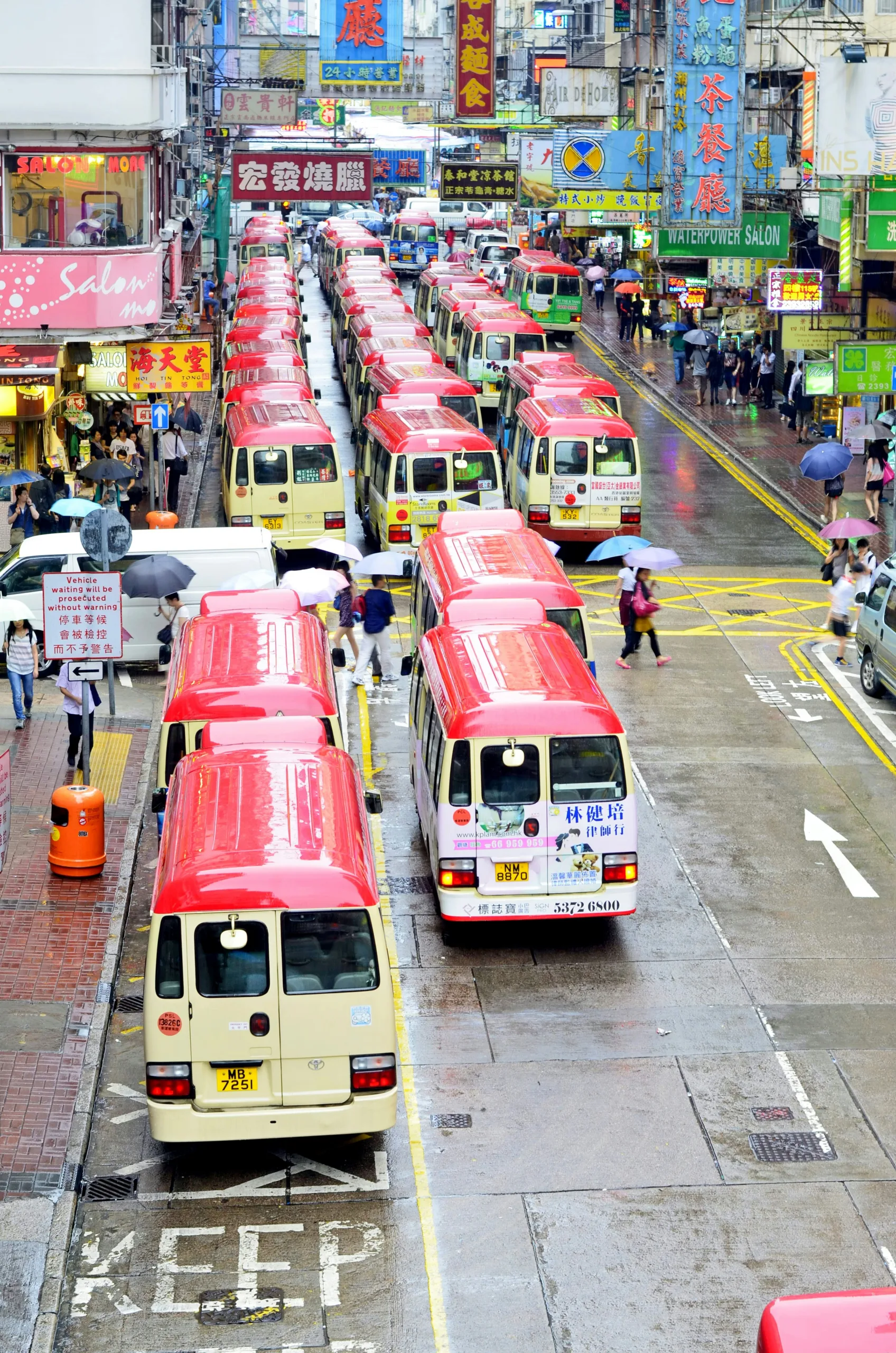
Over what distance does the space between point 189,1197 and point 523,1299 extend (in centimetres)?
246

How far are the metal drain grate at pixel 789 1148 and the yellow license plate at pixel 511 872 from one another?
352cm

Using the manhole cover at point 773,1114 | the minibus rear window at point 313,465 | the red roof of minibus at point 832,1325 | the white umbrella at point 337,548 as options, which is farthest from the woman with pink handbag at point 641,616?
the red roof of minibus at point 832,1325

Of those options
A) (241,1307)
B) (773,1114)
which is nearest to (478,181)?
(773,1114)

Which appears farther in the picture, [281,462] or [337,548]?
[281,462]

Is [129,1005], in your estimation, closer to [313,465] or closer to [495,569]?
[495,569]

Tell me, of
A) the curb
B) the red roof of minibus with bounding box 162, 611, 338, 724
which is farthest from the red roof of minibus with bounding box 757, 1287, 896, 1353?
the curb

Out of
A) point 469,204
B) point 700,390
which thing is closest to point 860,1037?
point 700,390

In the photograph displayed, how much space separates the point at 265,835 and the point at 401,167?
79.4 meters

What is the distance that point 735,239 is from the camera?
39.0 m

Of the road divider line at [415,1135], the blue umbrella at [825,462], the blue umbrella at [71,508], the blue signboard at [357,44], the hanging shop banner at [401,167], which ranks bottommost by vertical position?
the road divider line at [415,1135]

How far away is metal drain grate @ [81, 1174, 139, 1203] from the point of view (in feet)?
40.6

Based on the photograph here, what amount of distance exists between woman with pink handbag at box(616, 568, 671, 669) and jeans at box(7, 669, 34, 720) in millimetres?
7739

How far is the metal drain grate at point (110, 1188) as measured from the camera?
12367 millimetres

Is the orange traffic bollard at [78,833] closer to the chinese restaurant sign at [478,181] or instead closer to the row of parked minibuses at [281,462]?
the row of parked minibuses at [281,462]
